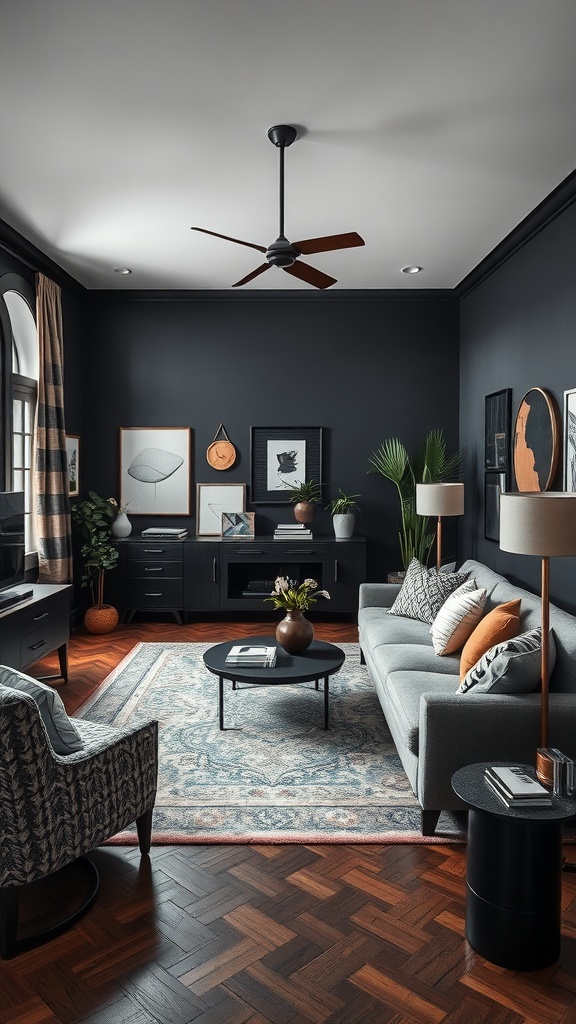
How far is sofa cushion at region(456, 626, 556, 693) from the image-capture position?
2.61m

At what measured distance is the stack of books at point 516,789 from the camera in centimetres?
196

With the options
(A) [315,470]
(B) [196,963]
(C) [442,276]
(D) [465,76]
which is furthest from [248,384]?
(B) [196,963]

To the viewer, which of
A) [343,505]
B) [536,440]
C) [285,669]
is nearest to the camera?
[285,669]

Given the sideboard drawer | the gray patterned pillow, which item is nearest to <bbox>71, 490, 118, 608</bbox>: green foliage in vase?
the sideboard drawer

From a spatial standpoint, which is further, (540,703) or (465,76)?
(465,76)

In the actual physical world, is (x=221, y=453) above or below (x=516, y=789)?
above

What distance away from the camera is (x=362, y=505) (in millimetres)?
6406

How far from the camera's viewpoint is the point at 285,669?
11.6ft

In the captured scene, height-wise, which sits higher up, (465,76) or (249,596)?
(465,76)

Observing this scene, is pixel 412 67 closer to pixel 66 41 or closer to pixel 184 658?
pixel 66 41

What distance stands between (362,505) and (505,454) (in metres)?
1.75

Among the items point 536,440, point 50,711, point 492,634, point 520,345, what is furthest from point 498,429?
point 50,711

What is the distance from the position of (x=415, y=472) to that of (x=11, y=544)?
11.5 feet

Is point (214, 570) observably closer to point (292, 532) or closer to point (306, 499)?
point (292, 532)
